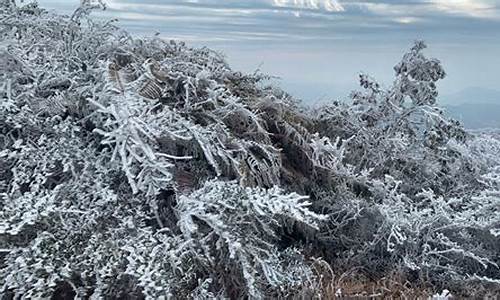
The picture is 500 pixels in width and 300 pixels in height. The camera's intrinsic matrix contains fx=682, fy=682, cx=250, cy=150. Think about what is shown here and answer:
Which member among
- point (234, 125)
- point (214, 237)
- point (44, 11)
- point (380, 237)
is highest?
point (44, 11)

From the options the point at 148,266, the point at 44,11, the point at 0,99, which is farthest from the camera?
the point at 44,11

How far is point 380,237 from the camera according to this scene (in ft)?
13.2

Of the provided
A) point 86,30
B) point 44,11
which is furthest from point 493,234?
point 44,11

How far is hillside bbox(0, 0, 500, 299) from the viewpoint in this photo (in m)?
3.20

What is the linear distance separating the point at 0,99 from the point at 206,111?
3.82ft

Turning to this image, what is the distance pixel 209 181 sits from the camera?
3.57 meters

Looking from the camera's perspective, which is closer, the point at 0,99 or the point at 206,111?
the point at 0,99

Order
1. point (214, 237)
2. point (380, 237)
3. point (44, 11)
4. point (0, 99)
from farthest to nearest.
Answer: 1. point (44, 11)
2. point (380, 237)
3. point (0, 99)
4. point (214, 237)

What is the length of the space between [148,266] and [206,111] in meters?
1.30

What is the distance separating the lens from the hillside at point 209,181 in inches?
126

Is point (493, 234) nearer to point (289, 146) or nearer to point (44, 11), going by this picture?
point (289, 146)

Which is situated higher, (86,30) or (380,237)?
(86,30)

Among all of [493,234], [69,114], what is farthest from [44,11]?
[493,234]

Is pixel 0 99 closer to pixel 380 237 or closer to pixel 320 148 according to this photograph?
pixel 320 148
